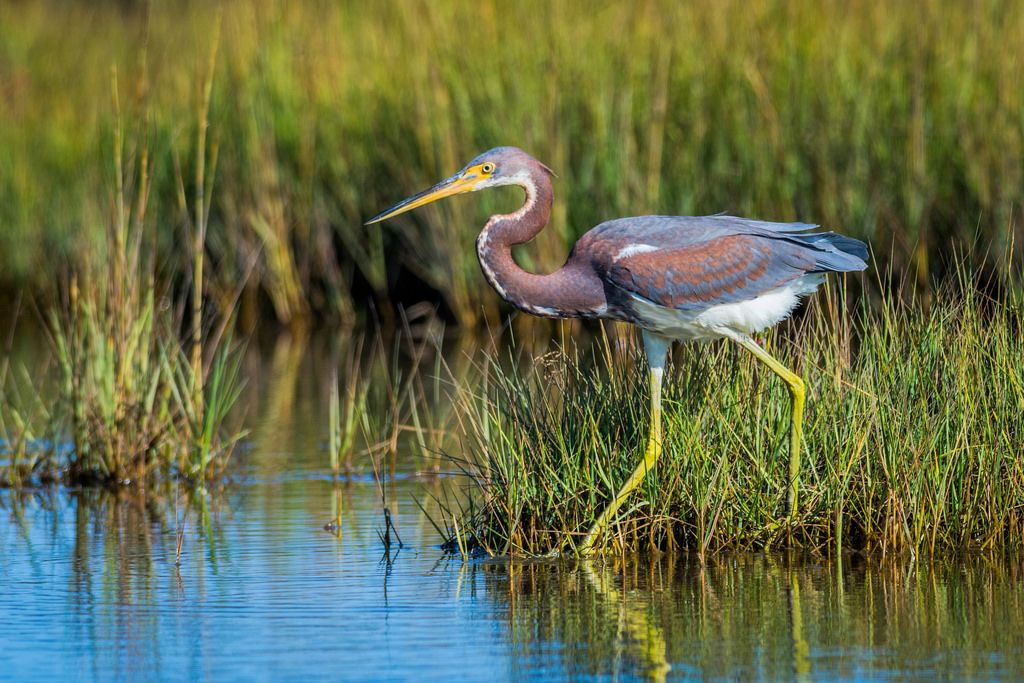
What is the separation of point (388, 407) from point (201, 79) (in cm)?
427

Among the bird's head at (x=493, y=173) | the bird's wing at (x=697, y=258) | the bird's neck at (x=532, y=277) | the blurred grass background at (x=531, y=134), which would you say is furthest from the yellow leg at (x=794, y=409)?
the blurred grass background at (x=531, y=134)

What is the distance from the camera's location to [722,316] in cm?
595

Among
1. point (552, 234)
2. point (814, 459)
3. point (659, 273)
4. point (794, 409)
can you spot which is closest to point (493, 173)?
point (659, 273)

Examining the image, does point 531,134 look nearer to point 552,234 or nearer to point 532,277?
point 552,234

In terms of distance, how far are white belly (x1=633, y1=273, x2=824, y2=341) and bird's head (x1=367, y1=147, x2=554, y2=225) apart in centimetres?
67

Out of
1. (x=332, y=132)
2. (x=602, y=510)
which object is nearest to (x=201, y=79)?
(x=332, y=132)

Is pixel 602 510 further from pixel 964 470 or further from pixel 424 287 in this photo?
pixel 424 287

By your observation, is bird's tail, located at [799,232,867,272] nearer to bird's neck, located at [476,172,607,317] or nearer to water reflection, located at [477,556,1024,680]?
bird's neck, located at [476,172,607,317]

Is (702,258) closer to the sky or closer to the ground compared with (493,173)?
closer to the ground

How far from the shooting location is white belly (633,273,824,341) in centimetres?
589

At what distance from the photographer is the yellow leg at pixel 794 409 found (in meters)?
5.66

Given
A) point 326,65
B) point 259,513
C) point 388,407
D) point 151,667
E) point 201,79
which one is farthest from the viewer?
point 326,65

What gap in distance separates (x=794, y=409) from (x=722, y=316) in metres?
0.46

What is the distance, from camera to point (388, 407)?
30.9ft
